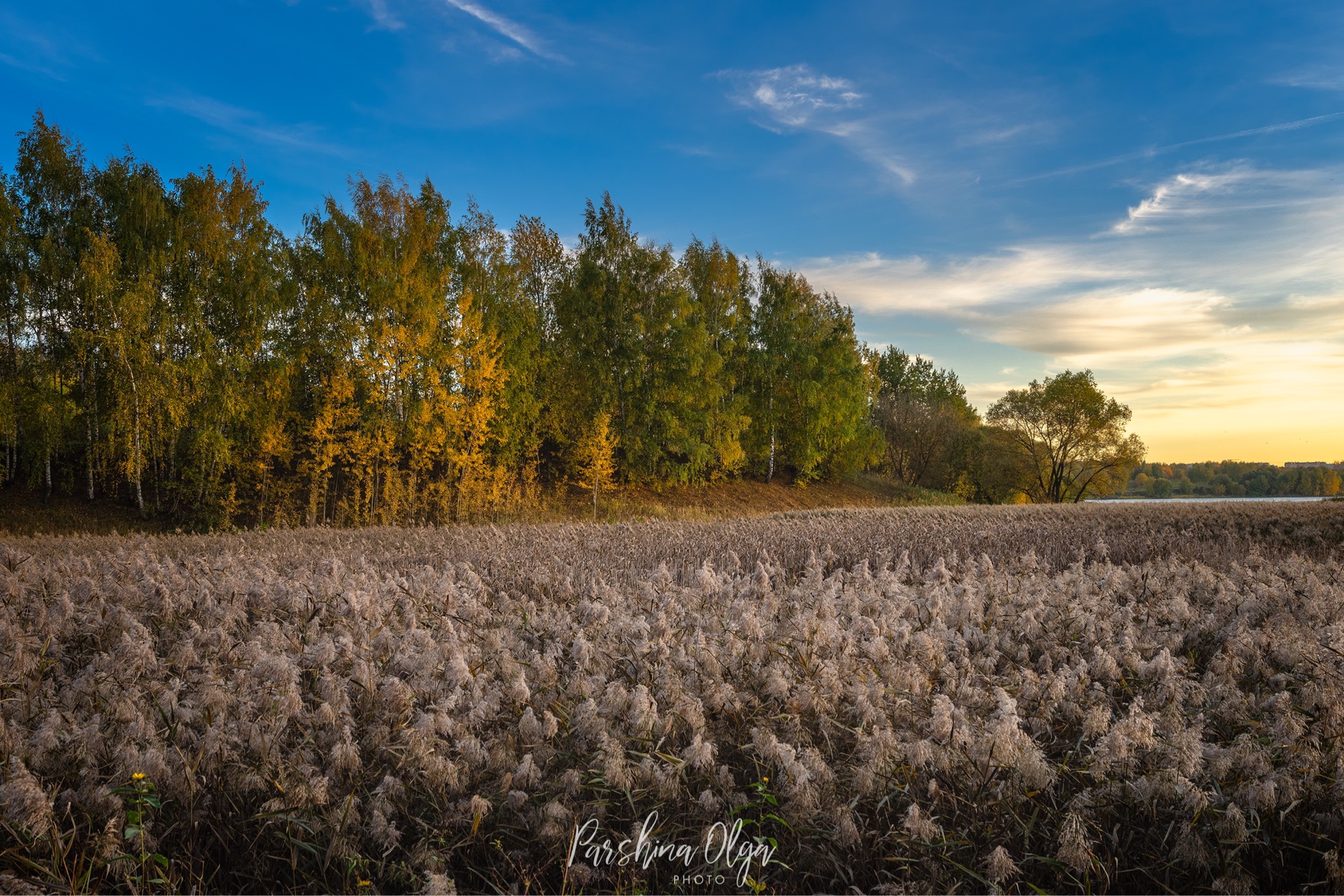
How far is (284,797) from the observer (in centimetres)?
263

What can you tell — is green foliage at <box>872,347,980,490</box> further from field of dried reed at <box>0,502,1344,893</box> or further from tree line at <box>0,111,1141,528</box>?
field of dried reed at <box>0,502,1344,893</box>

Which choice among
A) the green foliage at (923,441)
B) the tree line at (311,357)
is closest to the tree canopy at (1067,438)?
the green foliage at (923,441)

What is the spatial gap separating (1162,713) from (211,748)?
4185mm

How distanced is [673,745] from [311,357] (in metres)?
25.9

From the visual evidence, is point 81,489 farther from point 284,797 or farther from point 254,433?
point 284,797

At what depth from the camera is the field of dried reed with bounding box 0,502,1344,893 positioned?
2.44 metres

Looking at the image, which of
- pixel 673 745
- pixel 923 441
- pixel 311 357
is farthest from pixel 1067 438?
pixel 673 745

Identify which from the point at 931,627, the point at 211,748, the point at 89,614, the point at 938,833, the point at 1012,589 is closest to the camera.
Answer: the point at 938,833

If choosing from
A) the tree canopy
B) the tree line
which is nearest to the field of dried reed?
the tree line

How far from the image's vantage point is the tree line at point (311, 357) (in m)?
21.4

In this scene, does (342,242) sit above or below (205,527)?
above

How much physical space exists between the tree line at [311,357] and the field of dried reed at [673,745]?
1460cm

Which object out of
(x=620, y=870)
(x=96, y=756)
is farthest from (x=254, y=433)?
(x=620, y=870)

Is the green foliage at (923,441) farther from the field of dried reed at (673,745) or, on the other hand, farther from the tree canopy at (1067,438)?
the field of dried reed at (673,745)
